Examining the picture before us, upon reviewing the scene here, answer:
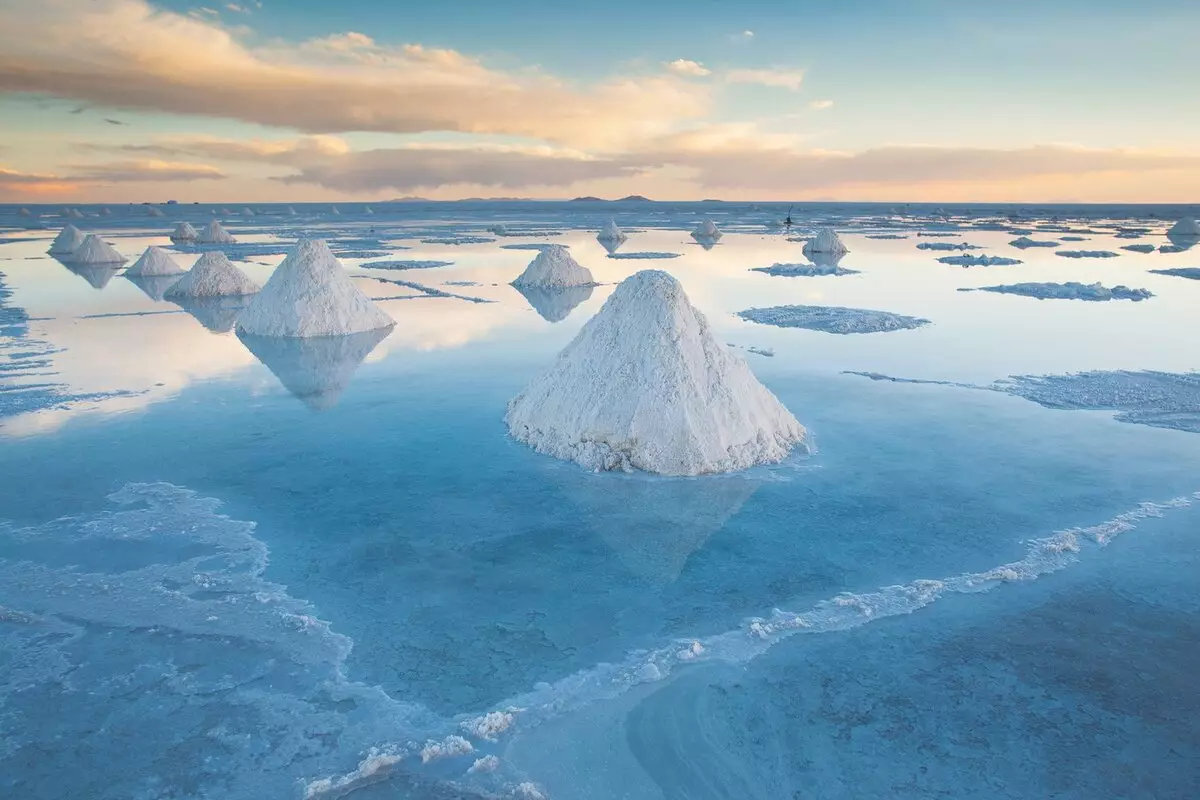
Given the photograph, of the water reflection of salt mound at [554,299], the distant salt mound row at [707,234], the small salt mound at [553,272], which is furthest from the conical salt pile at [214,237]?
the distant salt mound row at [707,234]

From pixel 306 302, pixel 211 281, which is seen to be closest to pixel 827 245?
pixel 211 281

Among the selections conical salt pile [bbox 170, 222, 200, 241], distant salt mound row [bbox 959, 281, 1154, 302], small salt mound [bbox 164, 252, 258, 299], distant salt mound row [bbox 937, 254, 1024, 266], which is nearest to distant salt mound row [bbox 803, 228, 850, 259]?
distant salt mound row [bbox 937, 254, 1024, 266]

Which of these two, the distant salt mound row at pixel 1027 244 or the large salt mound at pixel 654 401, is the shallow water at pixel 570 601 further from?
the distant salt mound row at pixel 1027 244

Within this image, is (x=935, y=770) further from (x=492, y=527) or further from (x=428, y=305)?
(x=428, y=305)

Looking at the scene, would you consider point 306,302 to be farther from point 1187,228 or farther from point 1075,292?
point 1187,228

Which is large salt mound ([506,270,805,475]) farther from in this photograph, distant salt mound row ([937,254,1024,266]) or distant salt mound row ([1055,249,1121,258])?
distant salt mound row ([1055,249,1121,258])

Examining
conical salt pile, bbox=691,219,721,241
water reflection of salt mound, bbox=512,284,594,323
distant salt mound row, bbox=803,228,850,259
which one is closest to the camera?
water reflection of salt mound, bbox=512,284,594,323

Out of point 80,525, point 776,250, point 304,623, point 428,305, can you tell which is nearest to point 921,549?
point 304,623
